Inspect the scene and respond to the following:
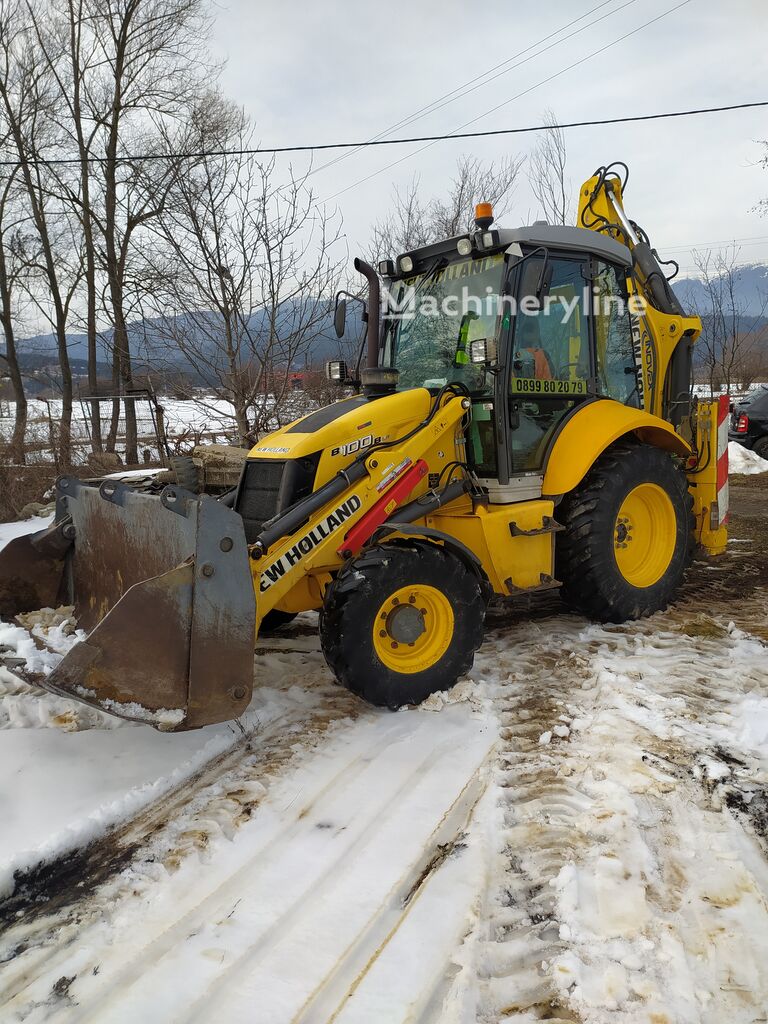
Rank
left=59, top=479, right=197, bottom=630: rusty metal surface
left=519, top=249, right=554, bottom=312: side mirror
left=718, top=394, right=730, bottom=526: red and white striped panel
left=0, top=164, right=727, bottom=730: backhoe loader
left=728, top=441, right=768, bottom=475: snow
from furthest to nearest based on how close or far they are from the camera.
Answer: left=728, top=441, right=768, bottom=475: snow, left=718, top=394, right=730, bottom=526: red and white striped panel, left=519, top=249, right=554, bottom=312: side mirror, left=59, top=479, right=197, bottom=630: rusty metal surface, left=0, top=164, right=727, bottom=730: backhoe loader

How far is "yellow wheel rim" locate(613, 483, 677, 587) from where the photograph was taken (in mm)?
5258

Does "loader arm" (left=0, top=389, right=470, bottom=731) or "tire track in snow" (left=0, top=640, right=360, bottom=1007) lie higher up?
"loader arm" (left=0, top=389, right=470, bottom=731)

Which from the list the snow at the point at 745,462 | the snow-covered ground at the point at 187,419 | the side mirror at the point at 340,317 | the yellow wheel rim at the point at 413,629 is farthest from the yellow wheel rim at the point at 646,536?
the snow at the point at 745,462

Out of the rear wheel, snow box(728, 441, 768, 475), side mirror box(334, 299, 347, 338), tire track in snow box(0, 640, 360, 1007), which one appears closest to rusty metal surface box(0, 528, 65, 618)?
tire track in snow box(0, 640, 360, 1007)

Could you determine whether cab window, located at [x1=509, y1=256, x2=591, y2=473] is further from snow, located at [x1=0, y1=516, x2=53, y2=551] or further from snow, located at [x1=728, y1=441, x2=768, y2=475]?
snow, located at [x1=728, y1=441, x2=768, y2=475]

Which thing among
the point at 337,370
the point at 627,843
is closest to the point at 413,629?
the point at 627,843

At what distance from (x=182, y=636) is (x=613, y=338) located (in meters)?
3.96

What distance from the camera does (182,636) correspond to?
121 inches

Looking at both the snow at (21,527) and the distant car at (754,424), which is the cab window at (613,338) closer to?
the snow at (21,527)

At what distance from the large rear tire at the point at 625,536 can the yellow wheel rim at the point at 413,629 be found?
130 centimetres

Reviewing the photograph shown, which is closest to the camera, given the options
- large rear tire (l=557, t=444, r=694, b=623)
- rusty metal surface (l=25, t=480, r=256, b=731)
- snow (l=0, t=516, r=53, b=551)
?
rusty metal surface (l=25, t=480, r=256, b=731)

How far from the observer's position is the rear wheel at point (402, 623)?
3676 millimetres

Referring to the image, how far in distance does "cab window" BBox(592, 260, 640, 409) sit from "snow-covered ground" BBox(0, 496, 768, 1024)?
2.23 meters

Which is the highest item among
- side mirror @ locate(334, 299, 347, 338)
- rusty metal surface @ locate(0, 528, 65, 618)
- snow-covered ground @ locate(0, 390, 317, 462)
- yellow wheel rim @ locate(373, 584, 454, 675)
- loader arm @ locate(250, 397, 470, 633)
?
side mirror @ locate(334, 299, 347, 338)
